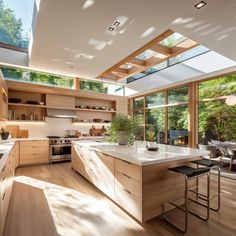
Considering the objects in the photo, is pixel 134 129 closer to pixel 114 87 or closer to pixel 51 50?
pixel 51 50

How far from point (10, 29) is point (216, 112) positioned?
667cm

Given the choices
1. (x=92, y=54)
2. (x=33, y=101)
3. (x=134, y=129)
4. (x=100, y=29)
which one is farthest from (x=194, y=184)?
(x=33, y=101)

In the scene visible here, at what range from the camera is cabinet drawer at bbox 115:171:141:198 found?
213 centimetres

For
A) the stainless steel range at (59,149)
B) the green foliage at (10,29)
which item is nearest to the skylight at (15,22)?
the green foliage at (10,29)

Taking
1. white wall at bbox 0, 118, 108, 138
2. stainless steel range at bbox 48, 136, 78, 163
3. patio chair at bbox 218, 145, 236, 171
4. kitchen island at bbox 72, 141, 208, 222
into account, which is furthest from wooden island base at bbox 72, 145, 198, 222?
white wall at bbox 0, 118, 108, 138

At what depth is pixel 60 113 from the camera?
229 inches

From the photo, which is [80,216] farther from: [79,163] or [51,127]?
[51,127]

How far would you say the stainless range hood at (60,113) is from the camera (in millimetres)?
5640

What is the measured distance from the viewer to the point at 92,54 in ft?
13.7

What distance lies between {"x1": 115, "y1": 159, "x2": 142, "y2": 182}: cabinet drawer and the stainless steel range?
11.4ft

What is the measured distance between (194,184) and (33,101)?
16.6ft

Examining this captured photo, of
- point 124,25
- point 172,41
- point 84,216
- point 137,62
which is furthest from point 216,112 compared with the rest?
point 84,216

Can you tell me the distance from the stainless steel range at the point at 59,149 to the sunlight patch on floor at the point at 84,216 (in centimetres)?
228

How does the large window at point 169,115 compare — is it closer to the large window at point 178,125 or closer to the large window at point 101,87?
the large window at point 178,125
